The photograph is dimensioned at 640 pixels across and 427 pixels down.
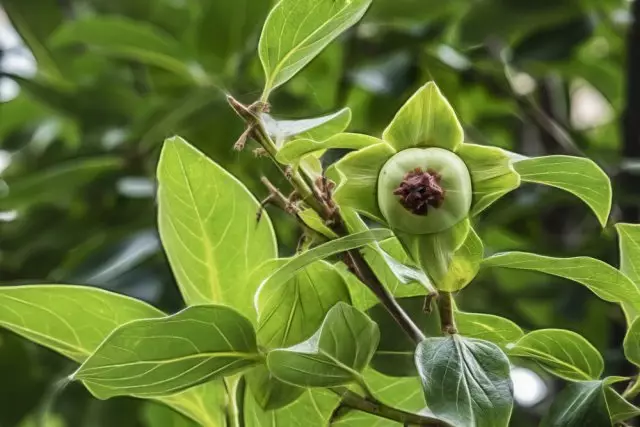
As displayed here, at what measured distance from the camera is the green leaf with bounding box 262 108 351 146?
276 millimetres

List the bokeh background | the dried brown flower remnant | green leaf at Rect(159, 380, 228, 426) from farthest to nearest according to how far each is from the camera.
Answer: the bokeh background
green leaf at Rect(159, 380, 228, 426)
the dried brown flower remnant

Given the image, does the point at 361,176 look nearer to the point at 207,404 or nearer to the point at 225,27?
the point at 207,404

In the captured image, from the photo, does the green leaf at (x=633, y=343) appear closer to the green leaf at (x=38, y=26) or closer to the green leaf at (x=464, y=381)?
the green leaf at (x=464, y=381)

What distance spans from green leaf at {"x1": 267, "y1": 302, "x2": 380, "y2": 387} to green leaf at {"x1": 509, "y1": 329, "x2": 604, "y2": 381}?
0.17 ft

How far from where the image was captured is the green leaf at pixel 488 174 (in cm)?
25

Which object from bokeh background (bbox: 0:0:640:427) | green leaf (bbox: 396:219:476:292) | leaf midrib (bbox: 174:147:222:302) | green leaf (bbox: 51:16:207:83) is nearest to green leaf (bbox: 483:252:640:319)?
green leaf (bbox: 396:219:476:292)

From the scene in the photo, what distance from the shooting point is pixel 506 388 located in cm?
26

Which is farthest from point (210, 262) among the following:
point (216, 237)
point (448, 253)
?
point (448, 253)

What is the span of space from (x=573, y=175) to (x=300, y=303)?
0.10 metres

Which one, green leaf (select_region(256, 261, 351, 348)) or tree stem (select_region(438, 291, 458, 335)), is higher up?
green leaf (select_region(256, 261, 351, 348))

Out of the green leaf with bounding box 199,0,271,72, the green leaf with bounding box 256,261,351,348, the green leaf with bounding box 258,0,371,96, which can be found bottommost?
the green leaf with bounding box 256,261,351,348

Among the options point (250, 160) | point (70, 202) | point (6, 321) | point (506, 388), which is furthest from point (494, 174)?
point (70, 202)

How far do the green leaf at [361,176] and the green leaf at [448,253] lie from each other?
0.02 m

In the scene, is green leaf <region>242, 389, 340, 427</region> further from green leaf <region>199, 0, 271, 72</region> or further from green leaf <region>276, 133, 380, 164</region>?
green leaf <region>199, 0, 271, 72</region>
